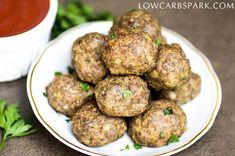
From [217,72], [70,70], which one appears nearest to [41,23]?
[70,70]

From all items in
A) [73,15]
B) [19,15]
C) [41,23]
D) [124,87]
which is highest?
[19,15]

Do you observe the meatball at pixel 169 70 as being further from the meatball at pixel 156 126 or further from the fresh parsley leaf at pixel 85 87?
the fresh parsley leaf at pixel 85 87

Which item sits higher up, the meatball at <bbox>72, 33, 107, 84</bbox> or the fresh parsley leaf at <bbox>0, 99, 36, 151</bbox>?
the meatball at <bbox>72, 33, 107, 84</bbox>

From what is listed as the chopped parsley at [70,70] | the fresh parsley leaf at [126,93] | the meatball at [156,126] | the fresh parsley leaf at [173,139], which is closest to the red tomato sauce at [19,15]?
the chopped parsley at [70,70]

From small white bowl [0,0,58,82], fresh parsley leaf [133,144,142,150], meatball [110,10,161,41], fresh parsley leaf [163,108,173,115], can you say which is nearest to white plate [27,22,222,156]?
fresh parsley leaf [133,144,142,150]

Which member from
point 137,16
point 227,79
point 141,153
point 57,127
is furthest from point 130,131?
point 227,79

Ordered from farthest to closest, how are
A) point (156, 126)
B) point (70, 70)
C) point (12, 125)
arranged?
point (70, 70)
point (12, 125)
point (156, 126)

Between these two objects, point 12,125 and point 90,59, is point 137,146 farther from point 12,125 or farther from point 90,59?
point 12,125

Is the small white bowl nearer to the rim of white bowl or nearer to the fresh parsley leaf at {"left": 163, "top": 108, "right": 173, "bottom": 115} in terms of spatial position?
the rim of white bowl
